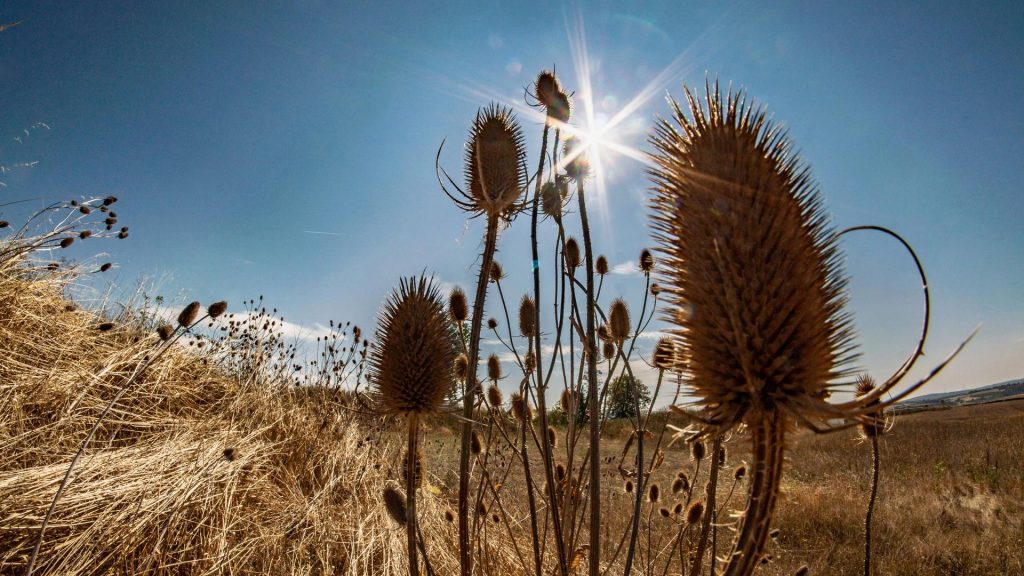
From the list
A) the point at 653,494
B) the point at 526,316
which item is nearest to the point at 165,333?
the point at 526,316

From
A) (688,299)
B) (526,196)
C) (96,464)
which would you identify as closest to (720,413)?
(688,299)

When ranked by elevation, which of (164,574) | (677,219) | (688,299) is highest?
(677,219)

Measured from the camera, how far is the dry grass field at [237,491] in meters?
3.07

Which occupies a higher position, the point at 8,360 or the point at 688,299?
the point at 8,360

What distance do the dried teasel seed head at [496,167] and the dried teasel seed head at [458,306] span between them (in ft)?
2.70

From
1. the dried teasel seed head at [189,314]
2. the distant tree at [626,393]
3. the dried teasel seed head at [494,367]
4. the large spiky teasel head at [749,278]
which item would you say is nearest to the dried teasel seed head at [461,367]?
the dried teasel seed head at [494,367]

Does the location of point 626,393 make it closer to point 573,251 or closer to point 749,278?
point 573,251

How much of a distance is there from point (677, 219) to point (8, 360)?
6.16 meters

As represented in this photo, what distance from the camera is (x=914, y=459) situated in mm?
9984

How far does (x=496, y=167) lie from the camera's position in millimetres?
2354

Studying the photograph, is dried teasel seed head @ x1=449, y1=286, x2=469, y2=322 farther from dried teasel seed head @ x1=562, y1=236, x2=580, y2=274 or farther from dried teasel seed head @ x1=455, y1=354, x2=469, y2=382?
dried teasel seed head @ x1=562, y1=236, x2=580, y2=274

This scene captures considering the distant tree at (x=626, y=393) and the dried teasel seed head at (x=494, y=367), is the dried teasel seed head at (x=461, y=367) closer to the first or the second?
the dried teasel seed head at (x=494, y=367)

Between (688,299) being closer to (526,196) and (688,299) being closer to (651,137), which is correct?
(651,137)

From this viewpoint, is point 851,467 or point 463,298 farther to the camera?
point 851,467
